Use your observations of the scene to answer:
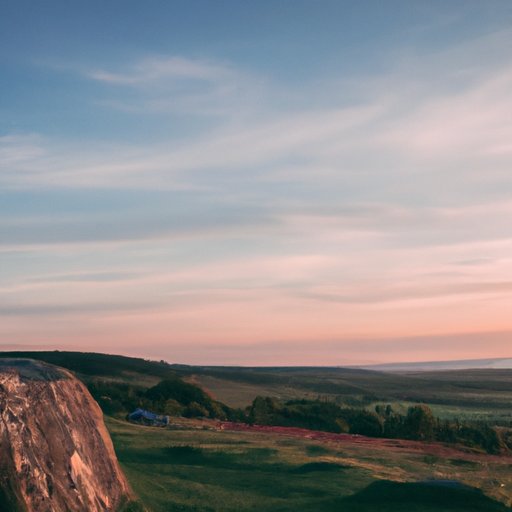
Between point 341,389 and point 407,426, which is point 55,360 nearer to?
point 341,389

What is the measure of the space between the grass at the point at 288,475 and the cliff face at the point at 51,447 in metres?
2.28

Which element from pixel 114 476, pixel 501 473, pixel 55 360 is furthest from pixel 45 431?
pixel 55 360

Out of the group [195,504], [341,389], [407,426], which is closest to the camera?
[195,504]

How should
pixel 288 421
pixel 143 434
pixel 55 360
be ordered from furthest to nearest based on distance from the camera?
pixel 55 360
pixel 288 421
pixel 143 434

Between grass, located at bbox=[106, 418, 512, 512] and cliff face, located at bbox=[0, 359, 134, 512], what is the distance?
89.6 inches

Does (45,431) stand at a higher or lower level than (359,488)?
higher

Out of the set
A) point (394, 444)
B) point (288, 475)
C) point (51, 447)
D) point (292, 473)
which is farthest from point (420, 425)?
point (51, 447)

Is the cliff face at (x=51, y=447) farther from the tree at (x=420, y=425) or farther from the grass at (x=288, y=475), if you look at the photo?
the tree at (x=420, y=425)

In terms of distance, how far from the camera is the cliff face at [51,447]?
2044cm

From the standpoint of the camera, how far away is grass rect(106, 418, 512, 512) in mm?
26609

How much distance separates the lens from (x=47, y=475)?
21.2 metres

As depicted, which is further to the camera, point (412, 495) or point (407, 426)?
point (407, 426)

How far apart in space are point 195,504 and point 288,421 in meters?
36.3

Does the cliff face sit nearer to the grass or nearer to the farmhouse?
the grass
